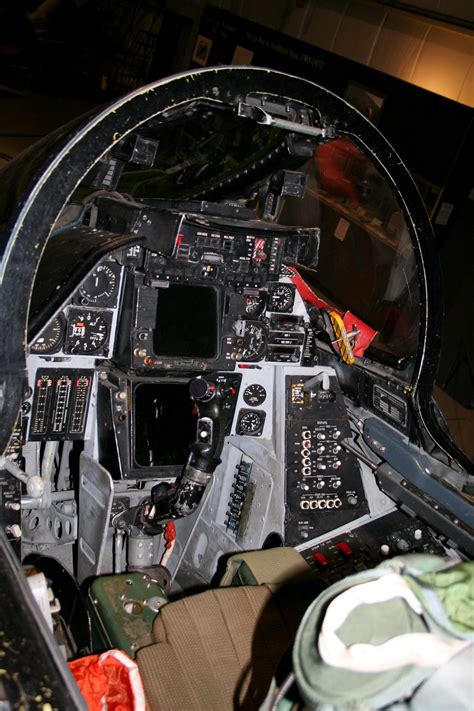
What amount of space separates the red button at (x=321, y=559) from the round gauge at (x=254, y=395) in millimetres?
856

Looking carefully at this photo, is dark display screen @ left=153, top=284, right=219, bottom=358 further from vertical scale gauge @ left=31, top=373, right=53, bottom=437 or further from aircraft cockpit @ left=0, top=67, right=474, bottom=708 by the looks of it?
vertical scale gauge @ left=31, top=373, right=53, bottom=437

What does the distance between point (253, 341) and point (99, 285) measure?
33.5 inches

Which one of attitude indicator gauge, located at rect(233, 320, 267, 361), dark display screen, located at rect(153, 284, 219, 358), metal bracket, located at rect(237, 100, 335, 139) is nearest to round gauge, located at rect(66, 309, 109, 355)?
dark display screen, located at rect(153, 284, 219, 358)

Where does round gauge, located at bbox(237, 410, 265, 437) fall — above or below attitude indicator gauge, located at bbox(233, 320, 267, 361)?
below

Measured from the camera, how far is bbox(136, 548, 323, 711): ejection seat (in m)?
2.24

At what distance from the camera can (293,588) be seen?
2768 mm

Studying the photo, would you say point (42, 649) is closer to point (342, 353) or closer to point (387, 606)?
point (387, 606)

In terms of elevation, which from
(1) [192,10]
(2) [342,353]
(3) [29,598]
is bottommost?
(3) [29,598]

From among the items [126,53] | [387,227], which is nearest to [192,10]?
[126,53]

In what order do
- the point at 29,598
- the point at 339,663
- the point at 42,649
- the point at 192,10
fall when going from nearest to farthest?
the point at 339,663, the point at 42,649, the point at 29,598, the point at 192,10

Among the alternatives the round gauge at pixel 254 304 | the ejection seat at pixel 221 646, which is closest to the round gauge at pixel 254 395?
the round gauge at pixel 254 304

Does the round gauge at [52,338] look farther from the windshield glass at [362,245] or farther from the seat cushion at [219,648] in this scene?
the windshield glass at [362,245]

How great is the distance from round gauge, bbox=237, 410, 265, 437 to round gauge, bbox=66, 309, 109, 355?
0.88 m

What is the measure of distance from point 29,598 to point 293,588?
1.47m
